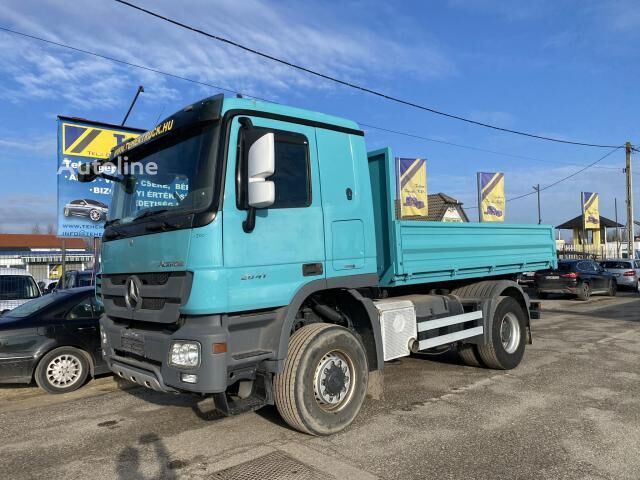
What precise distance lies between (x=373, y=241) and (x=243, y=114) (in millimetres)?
1913

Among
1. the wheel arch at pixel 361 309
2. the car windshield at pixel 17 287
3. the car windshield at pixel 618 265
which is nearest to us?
the wheel arch at pixel 361 309

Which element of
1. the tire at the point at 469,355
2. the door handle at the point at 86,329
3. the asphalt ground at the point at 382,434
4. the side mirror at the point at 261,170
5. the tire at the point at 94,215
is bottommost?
the asphalt ground at the point at 382,434

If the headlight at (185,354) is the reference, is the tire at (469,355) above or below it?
below

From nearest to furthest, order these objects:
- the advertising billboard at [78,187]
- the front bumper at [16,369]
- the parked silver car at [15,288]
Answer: the front bumper at [16,369] → the parked silver car at [15,288] → the advertising billboard at [78,187]

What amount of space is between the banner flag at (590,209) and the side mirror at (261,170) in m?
32.0

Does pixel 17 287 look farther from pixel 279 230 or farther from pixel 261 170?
pixel 261 170

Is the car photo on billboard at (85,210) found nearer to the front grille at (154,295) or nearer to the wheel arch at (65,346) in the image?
the wheel arch at (65,346)

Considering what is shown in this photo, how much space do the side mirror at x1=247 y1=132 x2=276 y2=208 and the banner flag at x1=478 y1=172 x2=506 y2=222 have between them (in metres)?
16.8

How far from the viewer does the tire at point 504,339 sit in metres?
7.12

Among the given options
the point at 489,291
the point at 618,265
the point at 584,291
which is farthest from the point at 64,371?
the point at 618,265

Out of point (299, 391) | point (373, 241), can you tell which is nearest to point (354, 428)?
point (299, 391)

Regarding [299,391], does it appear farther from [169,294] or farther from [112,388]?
[112,388]

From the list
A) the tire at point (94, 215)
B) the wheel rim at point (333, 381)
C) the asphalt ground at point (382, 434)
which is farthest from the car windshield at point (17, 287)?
the wheel rim at point (333, 381)

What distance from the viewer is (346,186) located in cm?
505
